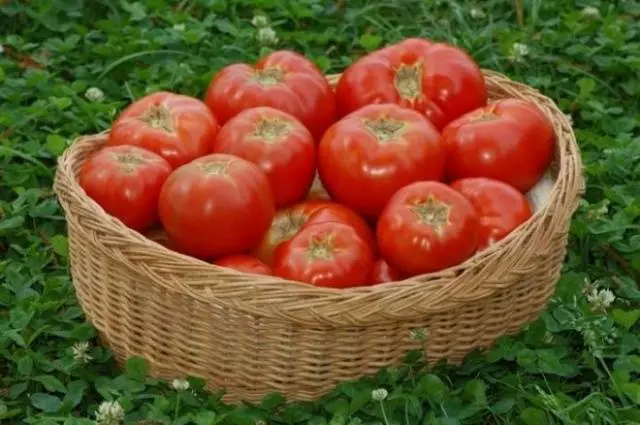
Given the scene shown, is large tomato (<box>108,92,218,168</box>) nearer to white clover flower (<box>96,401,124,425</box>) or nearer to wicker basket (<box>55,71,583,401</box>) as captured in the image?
wicker basket (<box>55,71,583,401</box>)

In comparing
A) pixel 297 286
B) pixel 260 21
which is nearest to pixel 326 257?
pixel 297 286

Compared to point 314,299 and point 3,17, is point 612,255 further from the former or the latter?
point 3,17

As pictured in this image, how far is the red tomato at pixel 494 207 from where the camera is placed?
9.24ft

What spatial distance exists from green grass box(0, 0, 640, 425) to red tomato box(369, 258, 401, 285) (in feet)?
0.56

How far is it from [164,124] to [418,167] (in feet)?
1.96

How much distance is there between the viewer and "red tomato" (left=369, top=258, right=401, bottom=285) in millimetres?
2734

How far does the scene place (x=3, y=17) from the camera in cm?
463

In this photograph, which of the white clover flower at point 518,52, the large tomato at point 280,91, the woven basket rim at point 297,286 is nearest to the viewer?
the woven basket rim at point 297,286

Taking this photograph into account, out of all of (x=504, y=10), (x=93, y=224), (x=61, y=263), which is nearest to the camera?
(x=93, y=224)

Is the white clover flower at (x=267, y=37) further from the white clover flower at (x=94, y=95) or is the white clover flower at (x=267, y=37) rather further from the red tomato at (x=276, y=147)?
the red tomato at (x=276, y=147)

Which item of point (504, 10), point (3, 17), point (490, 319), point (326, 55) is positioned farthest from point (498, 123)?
point (3, 17)

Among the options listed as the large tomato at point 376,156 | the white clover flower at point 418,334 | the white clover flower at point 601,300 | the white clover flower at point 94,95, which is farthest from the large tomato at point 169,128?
the white clover flower at point 94,95

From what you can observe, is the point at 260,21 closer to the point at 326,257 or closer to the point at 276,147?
the point at 276,147

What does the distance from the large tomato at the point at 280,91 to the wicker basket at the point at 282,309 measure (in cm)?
44
